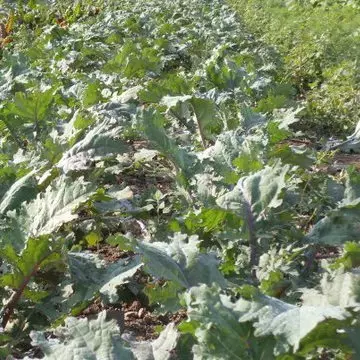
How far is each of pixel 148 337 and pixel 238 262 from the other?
1.44 feet

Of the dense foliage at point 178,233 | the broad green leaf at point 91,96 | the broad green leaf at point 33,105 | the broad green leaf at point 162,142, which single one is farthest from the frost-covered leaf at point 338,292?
the broad green leaf at point 91,96

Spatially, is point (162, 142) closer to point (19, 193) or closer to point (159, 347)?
point (19, 193)

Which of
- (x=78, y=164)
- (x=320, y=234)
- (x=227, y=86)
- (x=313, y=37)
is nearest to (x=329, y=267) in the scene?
(x=320, y=234)

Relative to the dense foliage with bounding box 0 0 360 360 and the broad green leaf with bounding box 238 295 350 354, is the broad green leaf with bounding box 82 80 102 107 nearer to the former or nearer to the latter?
the dense foliage with bounding box 0 0 360 360

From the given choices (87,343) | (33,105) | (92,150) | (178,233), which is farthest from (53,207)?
(33,105)

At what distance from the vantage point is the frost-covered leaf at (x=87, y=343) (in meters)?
2.03

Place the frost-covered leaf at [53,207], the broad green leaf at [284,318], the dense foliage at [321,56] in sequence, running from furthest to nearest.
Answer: the dense foliage at [321,56]
the frost-covered leaf at [53,207]
the broad green leaf at [284,318]

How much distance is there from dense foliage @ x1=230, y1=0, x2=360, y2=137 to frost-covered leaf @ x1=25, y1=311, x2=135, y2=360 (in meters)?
3.85

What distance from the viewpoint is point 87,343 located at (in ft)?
6.75

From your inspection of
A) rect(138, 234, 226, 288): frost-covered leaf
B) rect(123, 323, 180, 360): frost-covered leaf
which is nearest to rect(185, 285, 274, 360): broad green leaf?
rect(123, 323, 180, 360): frost-covered leaf

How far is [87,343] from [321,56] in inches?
236

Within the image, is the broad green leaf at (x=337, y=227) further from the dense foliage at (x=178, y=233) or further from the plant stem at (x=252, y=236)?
the plant stem at (x=252, y=236)

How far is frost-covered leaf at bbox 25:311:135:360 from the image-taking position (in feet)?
6.64

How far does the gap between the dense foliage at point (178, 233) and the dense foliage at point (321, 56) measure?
0.95 meters
